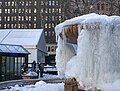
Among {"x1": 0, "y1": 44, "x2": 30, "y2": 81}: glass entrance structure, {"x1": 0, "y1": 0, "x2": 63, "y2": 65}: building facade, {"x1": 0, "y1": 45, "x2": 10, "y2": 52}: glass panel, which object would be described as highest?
{"x1": 0, "y1": 0, "x2": 63, "y2": 65}: building facade

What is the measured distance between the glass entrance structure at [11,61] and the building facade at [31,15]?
2782 inches

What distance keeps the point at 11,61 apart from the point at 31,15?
251 feet

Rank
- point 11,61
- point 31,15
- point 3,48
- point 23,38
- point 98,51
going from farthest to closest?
point 31,15, point 23,38, point 11,61, point 3,48, point 98,51

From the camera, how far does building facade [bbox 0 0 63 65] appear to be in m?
99.5

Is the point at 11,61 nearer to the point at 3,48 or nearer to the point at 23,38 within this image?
the point at 3,48

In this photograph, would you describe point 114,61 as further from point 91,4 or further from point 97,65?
point 91,4

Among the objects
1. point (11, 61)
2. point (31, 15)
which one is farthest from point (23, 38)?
point (31, 15)

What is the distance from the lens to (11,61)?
25734mm

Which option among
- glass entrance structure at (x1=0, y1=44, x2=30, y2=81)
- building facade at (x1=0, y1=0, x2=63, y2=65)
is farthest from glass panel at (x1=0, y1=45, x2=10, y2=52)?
building facade at (x1=0, y1=0, x2=63, y2=65)

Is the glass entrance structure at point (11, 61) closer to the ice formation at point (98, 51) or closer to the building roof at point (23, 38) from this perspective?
the building roof at point (23, 38)

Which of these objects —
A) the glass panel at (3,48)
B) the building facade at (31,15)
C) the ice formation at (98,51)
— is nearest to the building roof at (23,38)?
the glass panel at (3,48)

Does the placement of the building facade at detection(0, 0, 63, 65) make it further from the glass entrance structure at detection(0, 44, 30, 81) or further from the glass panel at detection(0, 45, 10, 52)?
the glass panel at detection(0, 45, 10, 52)

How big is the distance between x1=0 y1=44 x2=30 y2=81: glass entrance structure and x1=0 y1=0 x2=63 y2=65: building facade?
2782 inches

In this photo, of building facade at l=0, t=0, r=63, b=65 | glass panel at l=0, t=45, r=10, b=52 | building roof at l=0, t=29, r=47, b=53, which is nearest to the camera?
glass panel at l=0, t=45, r=10, b=52
